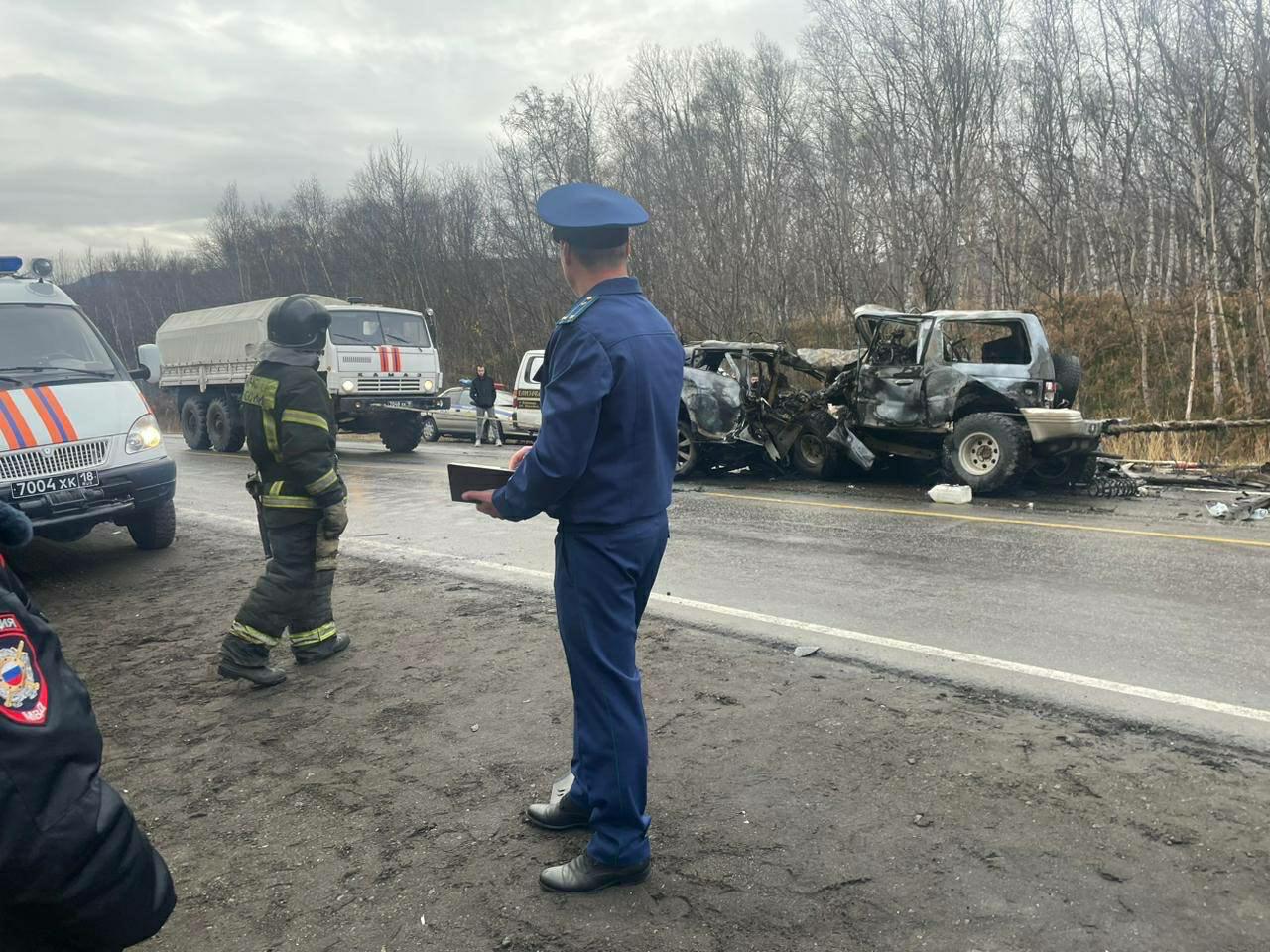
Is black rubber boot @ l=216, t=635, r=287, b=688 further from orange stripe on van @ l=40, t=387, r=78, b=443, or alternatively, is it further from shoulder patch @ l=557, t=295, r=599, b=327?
orange stripe on van @ l=40, t=387, r=78, b=443

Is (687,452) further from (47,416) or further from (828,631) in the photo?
(47,416)

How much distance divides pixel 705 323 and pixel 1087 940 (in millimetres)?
24624

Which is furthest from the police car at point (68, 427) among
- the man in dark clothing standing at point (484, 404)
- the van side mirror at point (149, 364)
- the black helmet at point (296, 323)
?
the man in dark clothing standing at point (484, 404)

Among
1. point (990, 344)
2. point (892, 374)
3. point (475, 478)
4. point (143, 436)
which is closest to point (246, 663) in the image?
point (475, 478)

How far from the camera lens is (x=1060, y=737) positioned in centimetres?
356

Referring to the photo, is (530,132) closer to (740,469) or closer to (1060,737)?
(740,469)

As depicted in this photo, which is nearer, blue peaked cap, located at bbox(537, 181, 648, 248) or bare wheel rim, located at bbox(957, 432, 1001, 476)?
blue peaked cap, located at bbox(537, 181, 648, 248)

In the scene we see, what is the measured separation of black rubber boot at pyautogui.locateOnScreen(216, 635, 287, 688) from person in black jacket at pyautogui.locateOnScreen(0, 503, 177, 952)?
303 cm

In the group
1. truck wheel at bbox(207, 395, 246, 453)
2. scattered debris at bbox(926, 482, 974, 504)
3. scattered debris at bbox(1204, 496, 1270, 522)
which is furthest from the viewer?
truck wheel at bbox(207, 395, 246, 453)

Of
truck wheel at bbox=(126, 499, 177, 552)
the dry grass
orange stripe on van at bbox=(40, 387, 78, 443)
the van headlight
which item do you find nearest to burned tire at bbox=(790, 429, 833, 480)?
the dry grass

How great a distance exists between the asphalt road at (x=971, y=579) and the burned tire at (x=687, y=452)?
1038 mm

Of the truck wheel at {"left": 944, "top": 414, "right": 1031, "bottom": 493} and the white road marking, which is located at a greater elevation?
the truck wheel at {"left": 944, "top": 414, "right": 1031, "bottom": 493}

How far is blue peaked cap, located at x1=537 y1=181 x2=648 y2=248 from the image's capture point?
2.71 m

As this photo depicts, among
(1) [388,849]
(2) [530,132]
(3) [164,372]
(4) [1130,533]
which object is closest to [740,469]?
(4) [1130,533]
